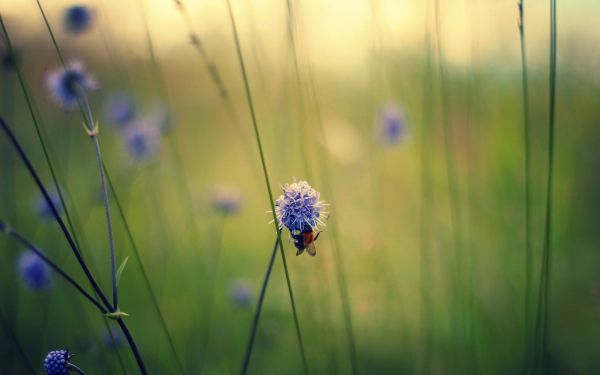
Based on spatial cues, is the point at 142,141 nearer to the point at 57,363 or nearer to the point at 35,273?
the point at 35,273

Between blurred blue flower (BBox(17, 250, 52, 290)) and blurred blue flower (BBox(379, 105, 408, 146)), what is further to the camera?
blurred blue flower (BBox(379, 105, 408, 146))

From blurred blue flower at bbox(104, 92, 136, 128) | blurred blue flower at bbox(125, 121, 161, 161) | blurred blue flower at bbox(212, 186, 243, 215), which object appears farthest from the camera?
blurred blue flower at bbox(104, 92, 136, 128)

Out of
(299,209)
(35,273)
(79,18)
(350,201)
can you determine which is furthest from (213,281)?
(79,18)

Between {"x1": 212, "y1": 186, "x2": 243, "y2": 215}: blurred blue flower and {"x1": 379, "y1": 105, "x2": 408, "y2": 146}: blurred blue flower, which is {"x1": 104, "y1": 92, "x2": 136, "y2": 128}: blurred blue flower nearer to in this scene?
{"x1": 212, "y1": 186, "x2": 243, "y2": 215}: blurred blue flower

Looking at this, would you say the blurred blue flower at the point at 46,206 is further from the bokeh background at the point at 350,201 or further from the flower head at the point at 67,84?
the flower head at the point at 67,84

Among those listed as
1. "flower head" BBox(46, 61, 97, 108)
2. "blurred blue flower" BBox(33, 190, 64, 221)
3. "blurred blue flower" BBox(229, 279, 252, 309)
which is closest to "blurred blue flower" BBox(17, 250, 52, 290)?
"blurred blue flower" BBox(33, 190, 64, 221)

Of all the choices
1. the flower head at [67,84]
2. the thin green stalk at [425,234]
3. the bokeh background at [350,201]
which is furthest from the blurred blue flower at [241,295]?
the flower head at [67,84]

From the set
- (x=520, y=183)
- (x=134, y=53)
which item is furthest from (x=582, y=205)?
(x=134, y=53)
